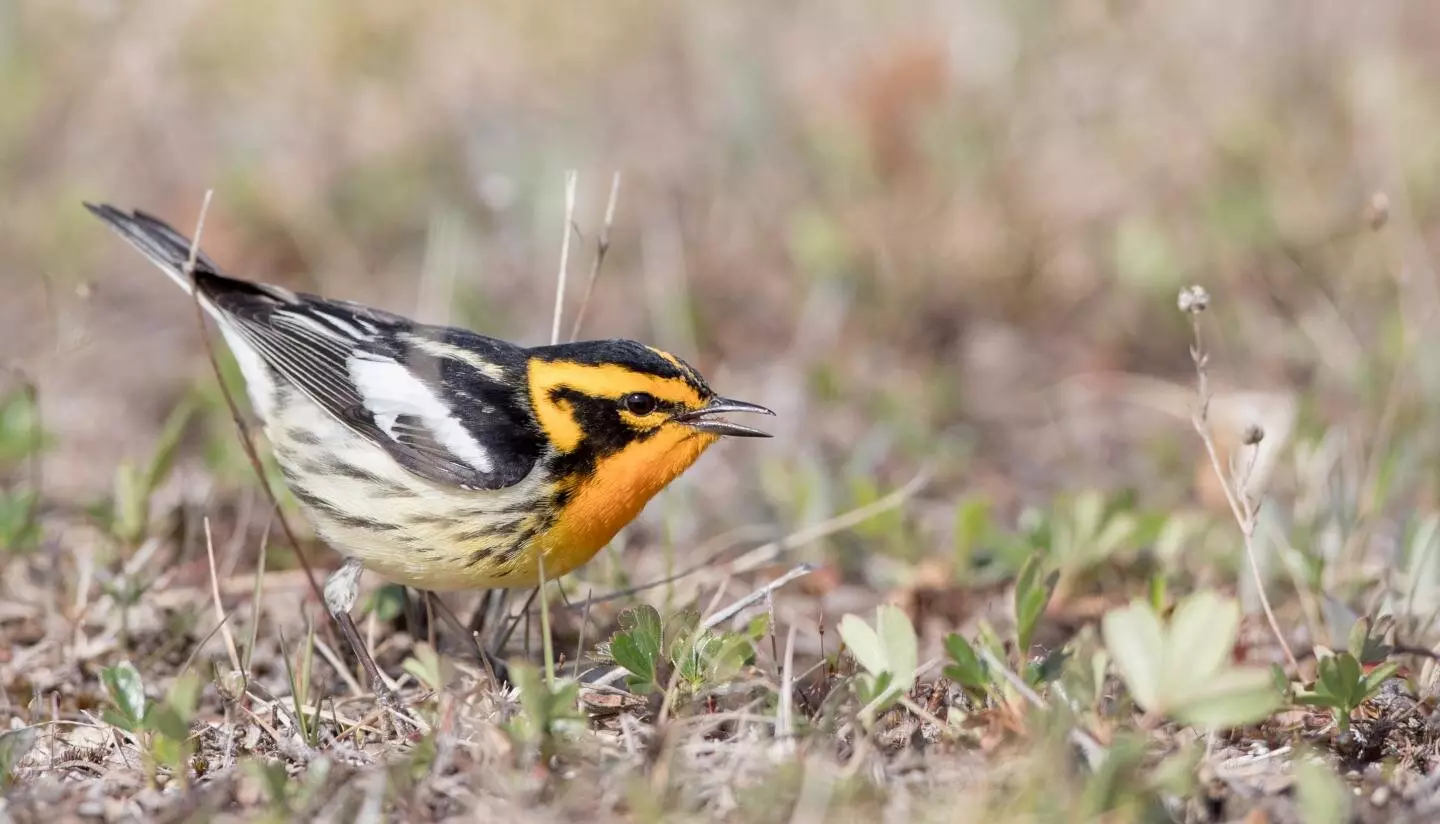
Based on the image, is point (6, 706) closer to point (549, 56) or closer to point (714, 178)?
point (714, 178)

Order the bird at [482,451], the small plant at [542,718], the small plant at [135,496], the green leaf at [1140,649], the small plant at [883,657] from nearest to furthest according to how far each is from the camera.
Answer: the green leaf at [1140,649]
the small plant at [542,718]
the small plant at [883,657]
the bird at [482,451]
the small plant at [135,496]

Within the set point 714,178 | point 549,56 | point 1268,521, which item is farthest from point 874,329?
point 549,56

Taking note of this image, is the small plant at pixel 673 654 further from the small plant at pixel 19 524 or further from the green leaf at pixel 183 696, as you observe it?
the small plant at pixel 19 524

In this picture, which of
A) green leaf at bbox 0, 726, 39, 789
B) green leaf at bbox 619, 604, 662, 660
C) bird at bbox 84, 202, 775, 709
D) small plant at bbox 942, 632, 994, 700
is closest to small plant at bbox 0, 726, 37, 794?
green leaf at bbox 0, 726, 39, 789

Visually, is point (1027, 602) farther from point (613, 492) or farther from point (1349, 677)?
point (613, 492)

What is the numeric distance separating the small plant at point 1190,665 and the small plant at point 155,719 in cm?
179

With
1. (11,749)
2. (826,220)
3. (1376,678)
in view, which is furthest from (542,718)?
(826,220)

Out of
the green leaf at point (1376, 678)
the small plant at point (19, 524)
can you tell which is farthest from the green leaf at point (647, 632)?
the small plant at point (19, 524)

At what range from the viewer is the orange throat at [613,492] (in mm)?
3695

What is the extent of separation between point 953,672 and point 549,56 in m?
5.45

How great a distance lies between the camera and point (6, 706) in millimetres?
3693

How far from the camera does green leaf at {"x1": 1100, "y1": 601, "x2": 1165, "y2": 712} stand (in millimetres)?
2725

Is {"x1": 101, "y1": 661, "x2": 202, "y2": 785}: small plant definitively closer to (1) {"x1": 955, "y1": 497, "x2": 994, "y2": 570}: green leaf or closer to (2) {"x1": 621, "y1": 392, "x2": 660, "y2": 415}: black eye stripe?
(2) {"x1": 621, "y1": 392, "x2": 660, "y2": 415}: black eye stripe

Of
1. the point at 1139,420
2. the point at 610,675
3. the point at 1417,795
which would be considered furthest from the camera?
the point at 1139,420
